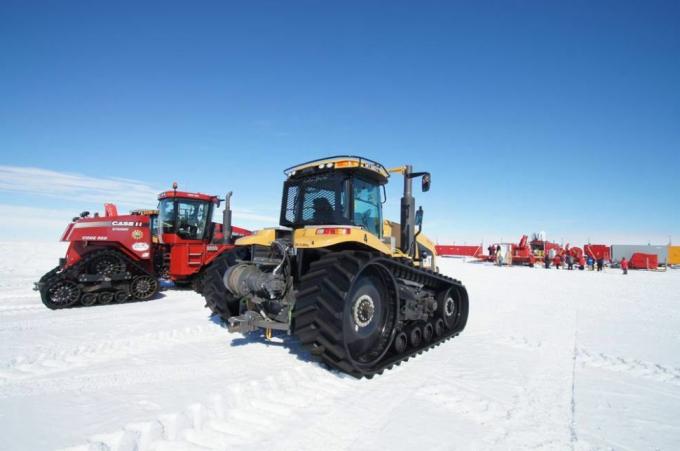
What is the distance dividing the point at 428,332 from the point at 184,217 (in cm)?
834

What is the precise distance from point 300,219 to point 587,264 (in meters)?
32.5

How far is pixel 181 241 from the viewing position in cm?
1120

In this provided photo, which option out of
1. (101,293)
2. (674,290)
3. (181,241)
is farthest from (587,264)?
(101,293)

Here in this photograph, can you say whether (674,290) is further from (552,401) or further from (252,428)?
(252,428)

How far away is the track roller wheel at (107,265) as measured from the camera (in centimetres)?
919

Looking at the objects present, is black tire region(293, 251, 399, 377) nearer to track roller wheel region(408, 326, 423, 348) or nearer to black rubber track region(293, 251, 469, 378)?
black rubber track region(293, 251, 469, 378)

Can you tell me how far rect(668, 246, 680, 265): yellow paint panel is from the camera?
34031mm

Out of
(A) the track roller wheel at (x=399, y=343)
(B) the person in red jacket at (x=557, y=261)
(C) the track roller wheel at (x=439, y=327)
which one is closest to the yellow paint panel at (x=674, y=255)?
(B) the person in red jacket at (x=557, y=261)

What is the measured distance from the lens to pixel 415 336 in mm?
5840

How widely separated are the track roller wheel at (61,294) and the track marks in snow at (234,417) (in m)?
6.83

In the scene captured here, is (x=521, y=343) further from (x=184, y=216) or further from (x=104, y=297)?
(x=184, y=216)

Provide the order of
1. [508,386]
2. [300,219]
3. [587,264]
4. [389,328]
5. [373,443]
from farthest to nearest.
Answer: [587,264] < [300,219] < [389,328] < [508,386] < [373,443]

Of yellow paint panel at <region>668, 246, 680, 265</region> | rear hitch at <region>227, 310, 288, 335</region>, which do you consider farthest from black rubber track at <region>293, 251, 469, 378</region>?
yellow paint panel at <region>668, 246, 680, 265</region>

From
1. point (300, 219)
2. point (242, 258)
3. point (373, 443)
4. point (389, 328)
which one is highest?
point (300, 219)
